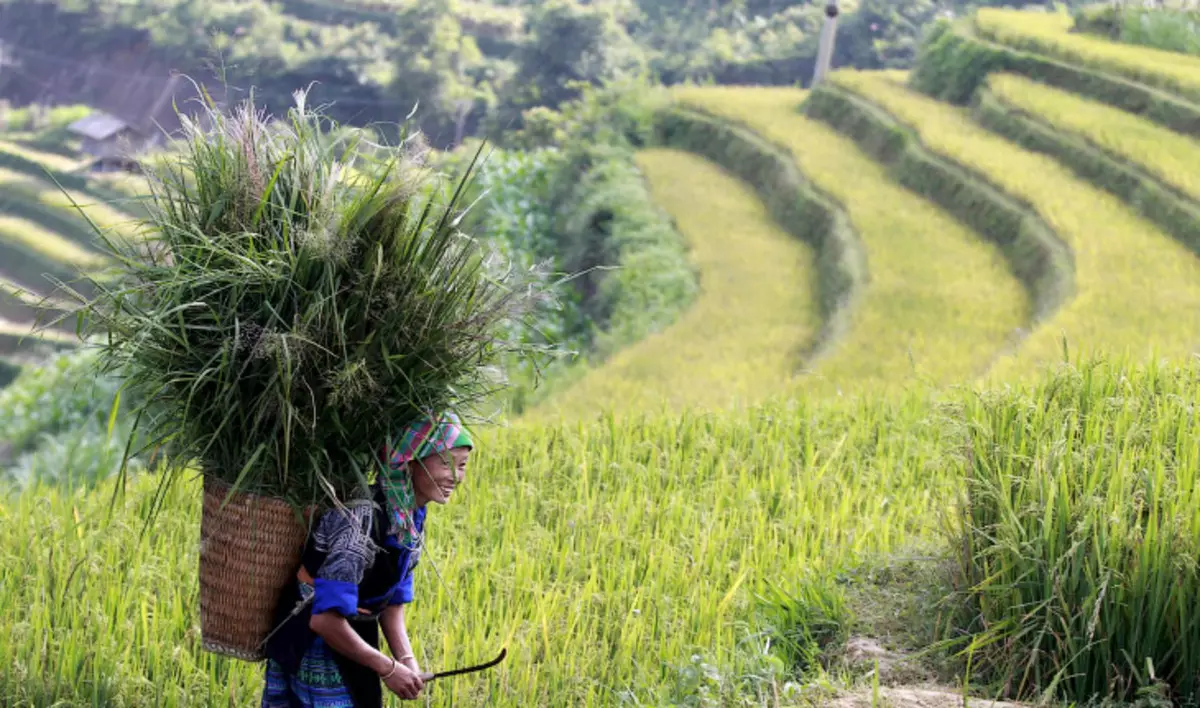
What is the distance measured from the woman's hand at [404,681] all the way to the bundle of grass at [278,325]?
0.24 metres

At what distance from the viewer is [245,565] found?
2.07 metres

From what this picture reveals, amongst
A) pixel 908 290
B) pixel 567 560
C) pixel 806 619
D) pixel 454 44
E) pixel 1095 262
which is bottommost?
pixel 454 44

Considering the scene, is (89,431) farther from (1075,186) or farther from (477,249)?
(477,249)

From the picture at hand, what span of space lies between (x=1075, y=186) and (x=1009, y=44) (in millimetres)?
4040

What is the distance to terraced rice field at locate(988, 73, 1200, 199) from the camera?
992cm

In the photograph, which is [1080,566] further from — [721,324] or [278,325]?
[721,324]

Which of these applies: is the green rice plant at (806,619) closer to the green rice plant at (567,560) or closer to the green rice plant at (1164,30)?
the green rice plant at (567,560)

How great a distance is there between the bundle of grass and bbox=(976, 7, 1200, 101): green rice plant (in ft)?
34.8

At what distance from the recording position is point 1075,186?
10367mm

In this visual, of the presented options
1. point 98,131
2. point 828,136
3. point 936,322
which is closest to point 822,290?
point 936,322

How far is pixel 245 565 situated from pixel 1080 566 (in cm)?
154

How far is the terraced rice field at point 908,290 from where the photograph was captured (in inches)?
291

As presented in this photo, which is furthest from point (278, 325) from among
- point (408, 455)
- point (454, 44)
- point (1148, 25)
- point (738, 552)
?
point (454, 44)

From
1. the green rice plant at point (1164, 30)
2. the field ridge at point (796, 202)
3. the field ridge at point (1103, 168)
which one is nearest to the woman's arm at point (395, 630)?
the field ridge at point (796, 202)
